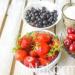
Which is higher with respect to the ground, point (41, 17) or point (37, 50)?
point (41, 17)

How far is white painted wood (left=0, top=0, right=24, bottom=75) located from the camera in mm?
799

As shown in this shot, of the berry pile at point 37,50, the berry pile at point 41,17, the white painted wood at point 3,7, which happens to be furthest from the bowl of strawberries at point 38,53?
the white painted wood at point 3,7

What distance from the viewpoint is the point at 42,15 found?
88 centimetres

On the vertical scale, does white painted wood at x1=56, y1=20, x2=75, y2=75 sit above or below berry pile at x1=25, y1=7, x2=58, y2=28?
below

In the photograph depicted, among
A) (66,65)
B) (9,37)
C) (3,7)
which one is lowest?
(66,65)

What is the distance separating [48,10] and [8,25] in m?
0.17

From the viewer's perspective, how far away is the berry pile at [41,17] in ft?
2.85

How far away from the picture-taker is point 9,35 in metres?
0.91

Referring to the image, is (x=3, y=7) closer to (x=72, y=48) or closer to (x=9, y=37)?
(x=9, y=37)

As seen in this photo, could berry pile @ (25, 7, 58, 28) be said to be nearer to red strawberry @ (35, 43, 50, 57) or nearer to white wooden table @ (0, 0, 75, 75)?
white wooden table @ (0, 0, 75, 75)

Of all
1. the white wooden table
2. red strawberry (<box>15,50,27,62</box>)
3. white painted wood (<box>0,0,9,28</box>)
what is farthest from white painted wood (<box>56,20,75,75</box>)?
white painted wood (<box>0,0,9,28</box>)

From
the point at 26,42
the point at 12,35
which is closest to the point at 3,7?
the point at 12,35

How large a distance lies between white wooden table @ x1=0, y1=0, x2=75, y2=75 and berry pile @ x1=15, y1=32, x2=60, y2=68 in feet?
0.18

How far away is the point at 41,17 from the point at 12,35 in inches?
5.1
